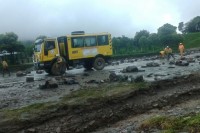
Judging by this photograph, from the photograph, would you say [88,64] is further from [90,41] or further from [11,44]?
[11,44]

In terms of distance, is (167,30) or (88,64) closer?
(88,64)

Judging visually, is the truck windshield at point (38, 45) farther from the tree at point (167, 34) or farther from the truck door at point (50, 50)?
the tree at point (167, 34)

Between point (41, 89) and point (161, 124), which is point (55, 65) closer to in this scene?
point (41, 89)

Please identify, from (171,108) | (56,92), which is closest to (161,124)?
(171,108)

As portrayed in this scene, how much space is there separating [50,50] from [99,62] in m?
4.13

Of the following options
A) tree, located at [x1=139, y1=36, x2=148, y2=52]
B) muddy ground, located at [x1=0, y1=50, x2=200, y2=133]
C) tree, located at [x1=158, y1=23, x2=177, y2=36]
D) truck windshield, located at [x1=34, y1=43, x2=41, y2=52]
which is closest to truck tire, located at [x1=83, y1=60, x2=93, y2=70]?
truck windshield, located at [x1=34, y1=43, x2=41, y2=52]

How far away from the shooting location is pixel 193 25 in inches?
3829

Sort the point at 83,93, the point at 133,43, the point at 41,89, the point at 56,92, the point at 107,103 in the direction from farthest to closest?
the point at 133,43 < the point at 41,89 < the point at 56,92 < the point at 83,93 < the point at 107,103

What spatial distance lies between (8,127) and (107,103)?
3.53 metres

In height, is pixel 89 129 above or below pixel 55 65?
below

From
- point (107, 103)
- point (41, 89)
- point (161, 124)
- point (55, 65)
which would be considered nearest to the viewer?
point (161, 124)

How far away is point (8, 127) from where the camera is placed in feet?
31.7

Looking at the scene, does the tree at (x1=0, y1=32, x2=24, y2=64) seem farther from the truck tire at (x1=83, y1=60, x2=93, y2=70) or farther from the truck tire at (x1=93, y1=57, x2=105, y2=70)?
the truck tire at (x1=93, y1=57, x2=105, y2=70)

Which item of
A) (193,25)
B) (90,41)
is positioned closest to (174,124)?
(90,41)
